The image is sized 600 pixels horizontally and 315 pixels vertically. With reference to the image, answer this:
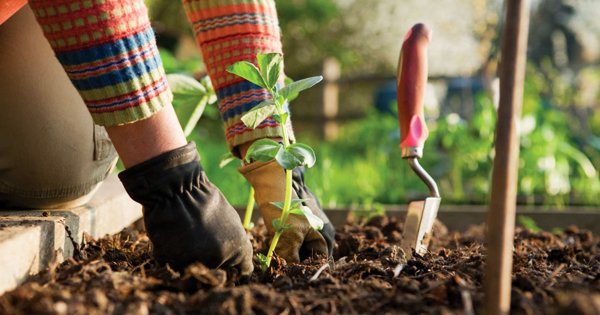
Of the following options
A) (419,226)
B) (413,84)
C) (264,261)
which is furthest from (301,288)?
(413,84)

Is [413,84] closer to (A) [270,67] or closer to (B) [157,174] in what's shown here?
(A) [270,67]

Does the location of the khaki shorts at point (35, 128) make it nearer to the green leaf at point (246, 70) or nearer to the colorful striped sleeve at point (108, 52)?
the colorful striped sleeve at point (108, 52)

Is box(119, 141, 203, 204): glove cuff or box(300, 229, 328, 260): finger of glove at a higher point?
box(119, 141, 203, 204): glove cuff

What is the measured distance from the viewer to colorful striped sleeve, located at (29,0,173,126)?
2.48 ft

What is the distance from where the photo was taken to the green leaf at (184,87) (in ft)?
4.05

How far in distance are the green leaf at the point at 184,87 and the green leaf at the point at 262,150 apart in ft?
1.53

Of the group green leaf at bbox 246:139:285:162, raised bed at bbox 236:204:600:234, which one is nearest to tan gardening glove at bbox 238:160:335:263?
green leaf at bbox 246:139:285:162

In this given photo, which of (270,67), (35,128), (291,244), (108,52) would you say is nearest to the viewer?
(108,52)

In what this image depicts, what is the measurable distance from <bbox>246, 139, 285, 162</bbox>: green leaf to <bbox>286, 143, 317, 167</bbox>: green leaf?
0.02 meters

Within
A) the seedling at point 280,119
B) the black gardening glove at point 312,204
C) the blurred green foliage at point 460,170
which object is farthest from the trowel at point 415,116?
the blurred green foliage at point 460,170

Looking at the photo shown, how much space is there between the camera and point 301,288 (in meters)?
0.80

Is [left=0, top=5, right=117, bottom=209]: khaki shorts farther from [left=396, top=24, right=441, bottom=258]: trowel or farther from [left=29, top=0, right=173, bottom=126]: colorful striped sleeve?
[left=396, top=24, right=441, bottom=258]: trowel

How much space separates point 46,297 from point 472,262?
0.74m

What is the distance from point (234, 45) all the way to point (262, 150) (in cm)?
37
